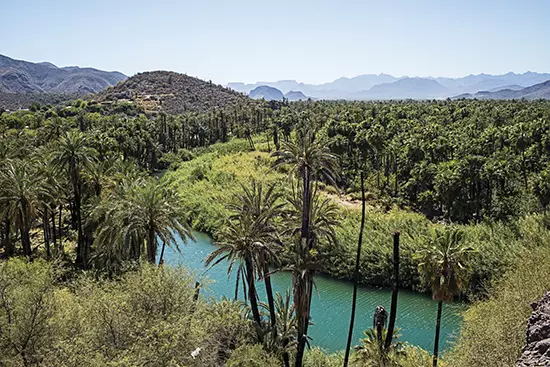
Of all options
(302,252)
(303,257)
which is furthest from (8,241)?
(303,257)

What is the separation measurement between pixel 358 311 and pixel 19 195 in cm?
2899

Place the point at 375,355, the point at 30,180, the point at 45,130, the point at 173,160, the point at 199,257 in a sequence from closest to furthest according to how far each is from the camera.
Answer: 1. the point at 375,355
2. the point at 30,180
3. the point at 199,257
4. the point at 45,130
5. the point at 173,160

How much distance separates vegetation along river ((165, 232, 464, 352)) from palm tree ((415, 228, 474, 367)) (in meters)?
8.17

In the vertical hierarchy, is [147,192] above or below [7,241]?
above

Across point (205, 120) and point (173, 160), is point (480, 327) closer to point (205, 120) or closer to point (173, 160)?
point (173, 160)

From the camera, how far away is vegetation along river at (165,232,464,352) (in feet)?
111

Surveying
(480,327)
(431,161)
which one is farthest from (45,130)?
(480,327)

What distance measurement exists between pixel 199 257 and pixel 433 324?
25.9 meters

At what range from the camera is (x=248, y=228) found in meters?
25.2

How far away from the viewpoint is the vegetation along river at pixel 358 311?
33.7 meters

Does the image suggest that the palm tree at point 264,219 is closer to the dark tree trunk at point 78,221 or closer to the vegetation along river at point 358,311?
the vegetation along river at point 358,311

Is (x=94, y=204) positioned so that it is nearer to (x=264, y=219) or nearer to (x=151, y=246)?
(x=151, y=246)

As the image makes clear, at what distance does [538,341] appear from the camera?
635 inches

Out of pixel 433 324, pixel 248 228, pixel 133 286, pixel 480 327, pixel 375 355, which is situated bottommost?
pixel 433 324
